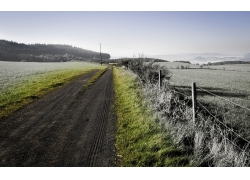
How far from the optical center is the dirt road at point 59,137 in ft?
16.3

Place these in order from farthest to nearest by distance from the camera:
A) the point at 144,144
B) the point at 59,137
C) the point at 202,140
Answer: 1. the point at 59,137
2. the point at 144,144
3. the point at 202,140

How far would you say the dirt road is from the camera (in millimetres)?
4973

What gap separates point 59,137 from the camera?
6465mm

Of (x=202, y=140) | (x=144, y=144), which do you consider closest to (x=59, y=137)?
(x=144, y=144)

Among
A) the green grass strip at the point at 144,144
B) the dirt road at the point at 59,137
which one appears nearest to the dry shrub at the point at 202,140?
the green grass strip at the point at 144,144

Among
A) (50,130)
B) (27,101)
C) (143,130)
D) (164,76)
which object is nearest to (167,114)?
(143,130)

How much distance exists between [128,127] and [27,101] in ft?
25.5

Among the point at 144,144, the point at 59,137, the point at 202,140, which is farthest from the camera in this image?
the point at 59,137

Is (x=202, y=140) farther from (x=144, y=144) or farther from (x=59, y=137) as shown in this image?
(x=59, y=137)

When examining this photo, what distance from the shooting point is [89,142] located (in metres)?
6.03

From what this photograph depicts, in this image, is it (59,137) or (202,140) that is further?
(59,137)

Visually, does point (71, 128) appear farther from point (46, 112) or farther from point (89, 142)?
point (46, 112)

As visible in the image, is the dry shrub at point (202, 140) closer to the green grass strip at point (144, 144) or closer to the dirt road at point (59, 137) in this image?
the green grass strip at point (144, 144)

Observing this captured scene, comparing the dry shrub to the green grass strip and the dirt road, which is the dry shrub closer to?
the green grass strip
